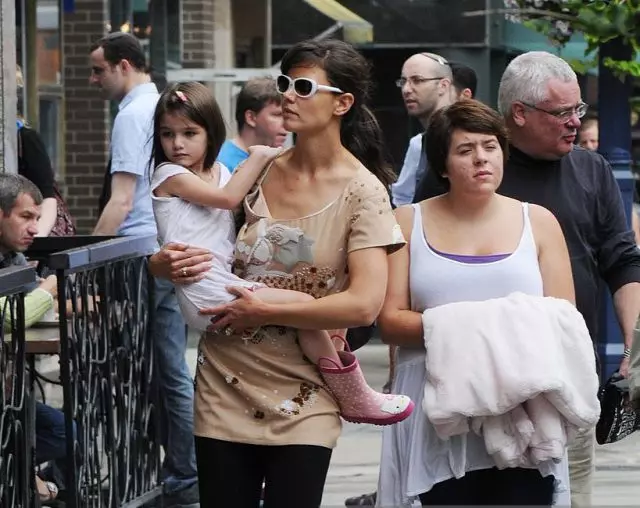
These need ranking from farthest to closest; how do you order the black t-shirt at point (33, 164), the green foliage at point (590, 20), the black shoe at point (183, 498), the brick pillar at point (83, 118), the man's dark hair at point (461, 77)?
the brick pillar at point (83, 118), the man's dark hair at point (461, 77), the green foliage at point (590, 20), the black t-shirt at point (33, 164), the black shoe at point (183, 498)

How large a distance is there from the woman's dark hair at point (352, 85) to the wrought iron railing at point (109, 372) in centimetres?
132

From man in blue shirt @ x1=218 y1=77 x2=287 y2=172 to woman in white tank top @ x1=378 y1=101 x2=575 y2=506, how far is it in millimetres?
2851

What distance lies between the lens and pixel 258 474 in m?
4.40

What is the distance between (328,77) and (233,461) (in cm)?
106

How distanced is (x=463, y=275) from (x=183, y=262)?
0.77 m

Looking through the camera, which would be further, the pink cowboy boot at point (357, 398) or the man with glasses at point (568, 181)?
the man with glasses at point (568, 181)

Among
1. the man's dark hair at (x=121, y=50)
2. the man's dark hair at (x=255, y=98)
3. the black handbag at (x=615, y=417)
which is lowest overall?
the black handbag at (x=615, y=417)

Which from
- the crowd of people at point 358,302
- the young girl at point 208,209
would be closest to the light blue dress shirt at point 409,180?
the young girl at point 208,209

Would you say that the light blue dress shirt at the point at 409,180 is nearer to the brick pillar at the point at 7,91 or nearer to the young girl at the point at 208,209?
the brick pillar at the point at 7,91

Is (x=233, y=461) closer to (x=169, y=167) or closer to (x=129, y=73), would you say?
(x=169, y=167)

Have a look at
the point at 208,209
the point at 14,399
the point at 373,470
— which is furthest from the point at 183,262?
the point at 373,470

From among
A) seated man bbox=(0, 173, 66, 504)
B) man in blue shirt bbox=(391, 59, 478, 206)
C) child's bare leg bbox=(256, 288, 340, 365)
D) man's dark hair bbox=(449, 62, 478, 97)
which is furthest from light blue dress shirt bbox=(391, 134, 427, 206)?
child's bare leg bbox=(256, 288, 340, 365)

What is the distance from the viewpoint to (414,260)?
178 inches

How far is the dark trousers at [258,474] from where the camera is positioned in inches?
169
